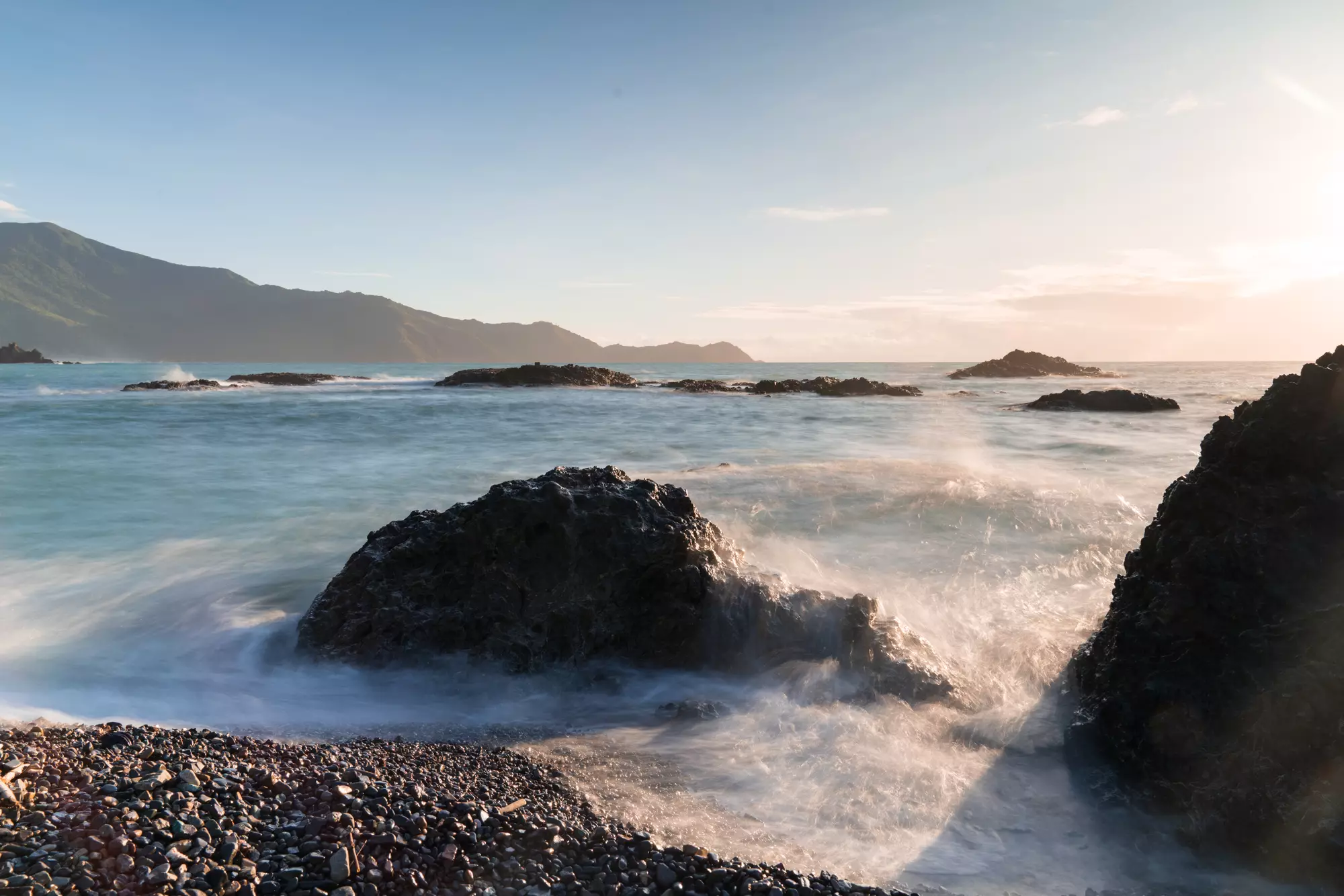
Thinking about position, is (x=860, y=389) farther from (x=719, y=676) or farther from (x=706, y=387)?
(x=719, y=676)

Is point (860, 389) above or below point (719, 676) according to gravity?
above

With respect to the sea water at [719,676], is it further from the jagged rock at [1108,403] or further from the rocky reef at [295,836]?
the jagged rock at [1108,403]

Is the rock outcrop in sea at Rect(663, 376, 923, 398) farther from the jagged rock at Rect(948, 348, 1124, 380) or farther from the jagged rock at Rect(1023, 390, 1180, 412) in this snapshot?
the jagged rock at Rect(948, 348, 1124, 380)

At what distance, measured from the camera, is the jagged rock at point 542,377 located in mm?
48125

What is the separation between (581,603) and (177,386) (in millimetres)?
44129

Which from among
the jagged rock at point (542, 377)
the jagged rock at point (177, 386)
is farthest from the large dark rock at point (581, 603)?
the jagged rock at point (542, 377)

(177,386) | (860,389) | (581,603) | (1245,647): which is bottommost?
(581,603)

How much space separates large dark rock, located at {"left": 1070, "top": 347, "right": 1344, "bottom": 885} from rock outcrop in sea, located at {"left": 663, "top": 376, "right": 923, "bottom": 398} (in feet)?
117

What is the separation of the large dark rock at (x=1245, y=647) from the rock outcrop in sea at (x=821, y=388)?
117 feet

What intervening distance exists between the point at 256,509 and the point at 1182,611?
37.0 feet

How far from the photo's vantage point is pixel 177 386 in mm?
40969

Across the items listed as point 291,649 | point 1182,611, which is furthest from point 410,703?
point 1182,611

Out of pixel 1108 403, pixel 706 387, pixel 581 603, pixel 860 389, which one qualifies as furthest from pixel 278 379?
pixel 581 603

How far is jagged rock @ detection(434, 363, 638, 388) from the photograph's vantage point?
48.1m
